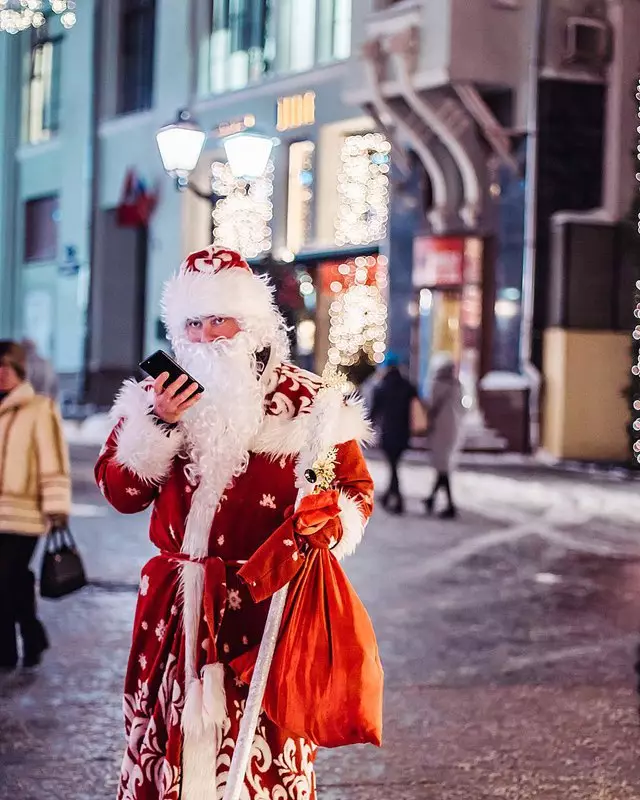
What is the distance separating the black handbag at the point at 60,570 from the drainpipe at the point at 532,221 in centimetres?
1750

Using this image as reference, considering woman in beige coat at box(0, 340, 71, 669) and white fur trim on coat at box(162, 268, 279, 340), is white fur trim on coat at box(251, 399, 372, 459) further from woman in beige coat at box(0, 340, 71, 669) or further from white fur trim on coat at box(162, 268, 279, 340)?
woman in beige coat at box(0, 340, 71, 669)

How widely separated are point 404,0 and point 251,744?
21.8m

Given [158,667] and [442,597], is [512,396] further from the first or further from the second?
[158,667]

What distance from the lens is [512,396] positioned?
76.2ft

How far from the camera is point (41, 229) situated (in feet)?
117

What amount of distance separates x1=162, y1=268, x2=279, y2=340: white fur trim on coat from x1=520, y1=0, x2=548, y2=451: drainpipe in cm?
1969

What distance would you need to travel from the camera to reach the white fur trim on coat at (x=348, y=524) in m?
3.58

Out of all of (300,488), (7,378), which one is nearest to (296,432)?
(300,488)

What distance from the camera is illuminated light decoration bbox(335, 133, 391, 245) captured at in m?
25.4

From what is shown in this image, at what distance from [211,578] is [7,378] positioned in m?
3.48

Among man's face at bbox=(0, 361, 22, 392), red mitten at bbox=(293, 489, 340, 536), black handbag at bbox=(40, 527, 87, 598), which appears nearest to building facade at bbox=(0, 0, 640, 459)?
man's face at bbox=(0, 361, 22, 392)

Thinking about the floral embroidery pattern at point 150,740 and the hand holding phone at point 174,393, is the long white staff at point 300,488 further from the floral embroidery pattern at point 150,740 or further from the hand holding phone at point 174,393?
the hand holding phone at point 174,393

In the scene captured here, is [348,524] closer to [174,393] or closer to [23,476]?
[174,393]

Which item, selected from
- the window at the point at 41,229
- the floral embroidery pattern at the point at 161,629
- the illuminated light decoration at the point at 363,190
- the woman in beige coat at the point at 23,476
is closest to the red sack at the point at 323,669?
the floral embroidery pattern at the point at 161,629
